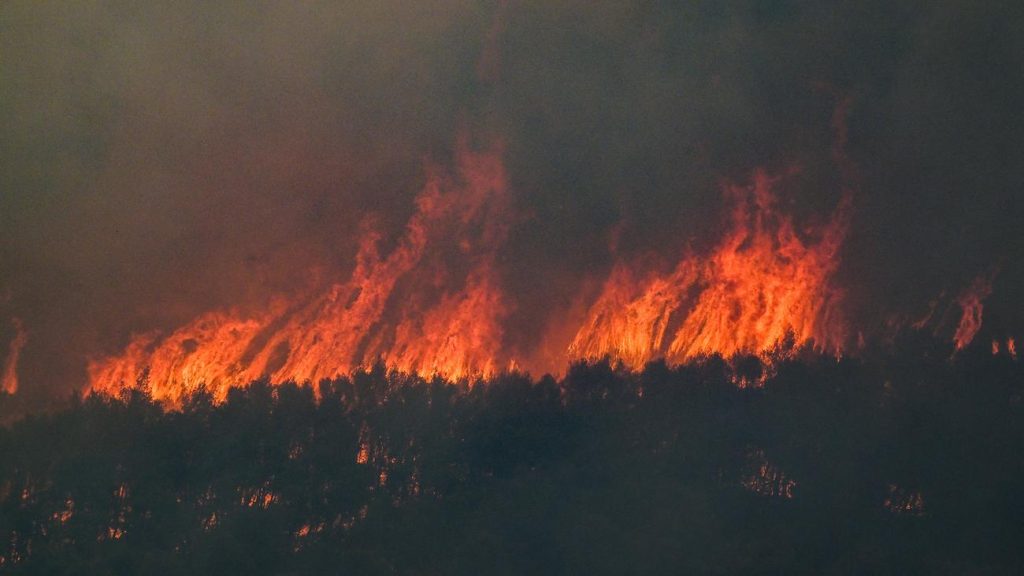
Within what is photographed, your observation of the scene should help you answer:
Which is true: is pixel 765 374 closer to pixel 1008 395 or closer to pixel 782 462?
pixel 782 462

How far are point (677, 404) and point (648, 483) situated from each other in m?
2.30

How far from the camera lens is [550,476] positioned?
81.7 feet

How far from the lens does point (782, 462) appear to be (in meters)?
24.9

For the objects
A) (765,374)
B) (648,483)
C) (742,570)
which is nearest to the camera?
(742,570)

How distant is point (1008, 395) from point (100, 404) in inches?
859

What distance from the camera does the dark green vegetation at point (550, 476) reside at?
2339 centimetres

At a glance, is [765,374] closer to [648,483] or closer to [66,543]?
[648,483]

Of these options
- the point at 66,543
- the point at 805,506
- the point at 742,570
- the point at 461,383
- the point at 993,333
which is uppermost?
the point at 993,333

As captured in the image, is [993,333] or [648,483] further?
[993,333]

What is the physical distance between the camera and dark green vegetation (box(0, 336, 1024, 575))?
23.4 metres

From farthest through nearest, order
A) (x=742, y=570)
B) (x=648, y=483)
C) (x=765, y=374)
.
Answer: (x=765, y=374) → (x=648, y=483) → (x=742, y=570)

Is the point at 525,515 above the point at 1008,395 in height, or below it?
below

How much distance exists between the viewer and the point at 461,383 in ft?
87.9

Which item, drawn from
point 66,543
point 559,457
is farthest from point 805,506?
point 66,543
